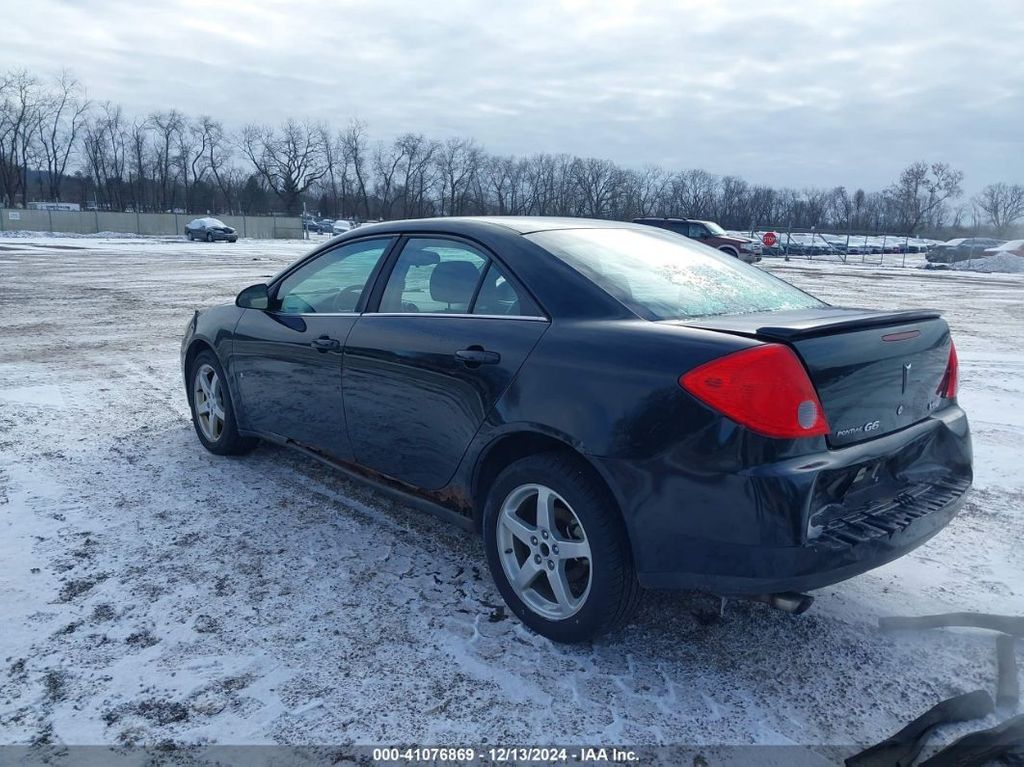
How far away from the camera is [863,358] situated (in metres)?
2.63

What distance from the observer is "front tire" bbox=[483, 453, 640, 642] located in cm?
266

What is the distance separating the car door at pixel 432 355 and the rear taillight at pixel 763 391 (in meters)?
0.75

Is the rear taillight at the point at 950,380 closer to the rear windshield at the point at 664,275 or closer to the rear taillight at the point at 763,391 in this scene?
the rear windshield at the point at 664,275

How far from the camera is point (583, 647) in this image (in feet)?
9.61

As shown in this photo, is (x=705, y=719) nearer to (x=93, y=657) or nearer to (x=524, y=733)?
(x=524, y=733)

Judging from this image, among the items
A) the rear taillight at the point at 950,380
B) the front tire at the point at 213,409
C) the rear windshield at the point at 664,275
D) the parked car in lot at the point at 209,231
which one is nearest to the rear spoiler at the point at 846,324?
the rear taillight at the point at 950,380

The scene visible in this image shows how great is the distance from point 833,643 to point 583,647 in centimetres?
97

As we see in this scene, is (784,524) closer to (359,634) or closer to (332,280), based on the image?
(359,634)

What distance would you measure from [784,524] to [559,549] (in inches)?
33.4

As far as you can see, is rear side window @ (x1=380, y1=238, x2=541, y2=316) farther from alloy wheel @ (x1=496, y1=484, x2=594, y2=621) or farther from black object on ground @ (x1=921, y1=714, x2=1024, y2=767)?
black object on ground @ (x1=921, y1=714, x2=1024, y2=767)

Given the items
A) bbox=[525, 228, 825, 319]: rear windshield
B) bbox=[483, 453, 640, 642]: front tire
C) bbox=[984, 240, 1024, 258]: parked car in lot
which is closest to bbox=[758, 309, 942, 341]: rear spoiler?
bbox=[525, 228, 825, 319]: rear windshield

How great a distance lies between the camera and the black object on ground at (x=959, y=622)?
3.03m

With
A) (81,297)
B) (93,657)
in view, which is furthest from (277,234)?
(93,657)

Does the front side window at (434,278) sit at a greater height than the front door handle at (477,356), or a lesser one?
greater
